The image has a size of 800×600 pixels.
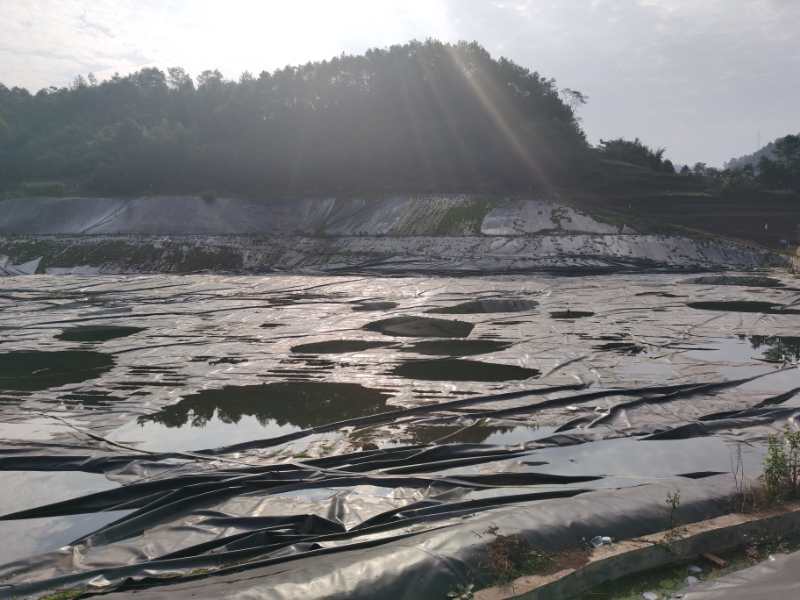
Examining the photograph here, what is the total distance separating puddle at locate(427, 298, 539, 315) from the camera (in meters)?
18.0

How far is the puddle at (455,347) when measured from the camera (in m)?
12.8

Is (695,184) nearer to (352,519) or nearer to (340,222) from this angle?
(340,222)

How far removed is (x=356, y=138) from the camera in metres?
49.7

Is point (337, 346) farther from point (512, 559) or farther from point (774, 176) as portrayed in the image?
point (774, 176)

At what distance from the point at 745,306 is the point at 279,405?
14061 millimetres

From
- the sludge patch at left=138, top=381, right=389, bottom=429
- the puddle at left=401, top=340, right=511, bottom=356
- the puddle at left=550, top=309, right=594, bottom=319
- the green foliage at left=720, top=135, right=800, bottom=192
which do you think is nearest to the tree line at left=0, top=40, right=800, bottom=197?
the green foliage at left=720, top=135, right=800, bottom=192

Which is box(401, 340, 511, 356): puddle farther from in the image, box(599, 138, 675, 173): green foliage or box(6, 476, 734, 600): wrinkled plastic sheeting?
box(599, 138, 675, 173): green foliage

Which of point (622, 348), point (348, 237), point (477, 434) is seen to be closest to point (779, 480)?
point (477, 434)

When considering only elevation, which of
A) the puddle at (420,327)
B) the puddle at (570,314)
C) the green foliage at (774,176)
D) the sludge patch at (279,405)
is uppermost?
the green foliage at (774,176)

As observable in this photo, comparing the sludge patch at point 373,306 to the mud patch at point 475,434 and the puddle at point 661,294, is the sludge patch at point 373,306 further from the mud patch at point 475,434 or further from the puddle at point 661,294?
the mud patch at point 475,434

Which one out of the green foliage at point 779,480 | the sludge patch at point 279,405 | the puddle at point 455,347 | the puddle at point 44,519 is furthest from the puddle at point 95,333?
the green foliage at point 779,480

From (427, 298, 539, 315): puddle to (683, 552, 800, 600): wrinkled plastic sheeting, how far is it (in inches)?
529

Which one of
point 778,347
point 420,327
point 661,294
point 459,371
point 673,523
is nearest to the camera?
point 673,523

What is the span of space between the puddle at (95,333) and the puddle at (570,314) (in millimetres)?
10405
